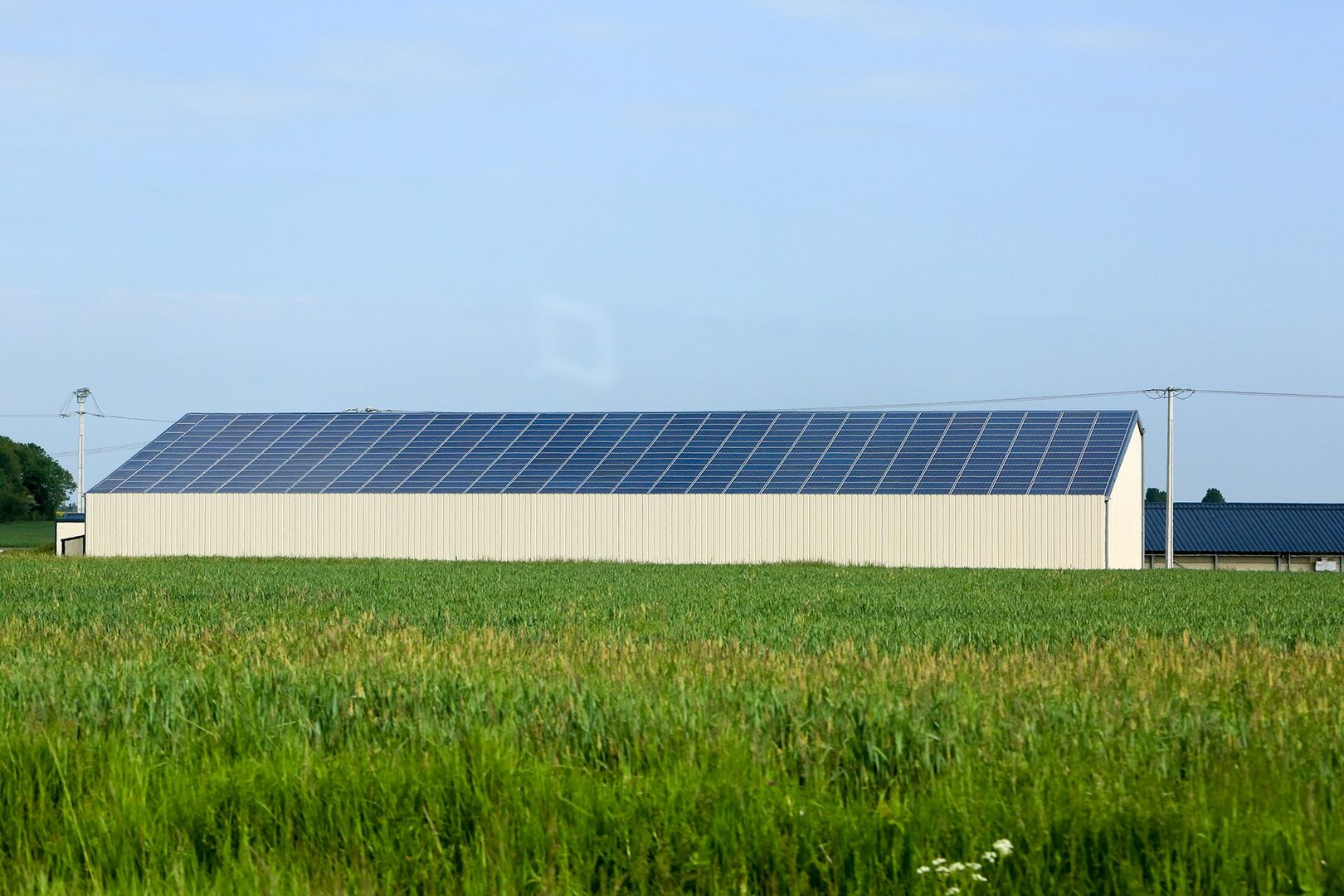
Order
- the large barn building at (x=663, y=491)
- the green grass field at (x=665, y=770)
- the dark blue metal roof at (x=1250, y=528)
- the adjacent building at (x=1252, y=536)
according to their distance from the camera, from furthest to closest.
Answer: the dark blue metal roof at (x=1250, y=528), the adjacent building at (x=1252, y=536), the large barn building at (x=663, y=491), the green grass field at (x=665, y=770)

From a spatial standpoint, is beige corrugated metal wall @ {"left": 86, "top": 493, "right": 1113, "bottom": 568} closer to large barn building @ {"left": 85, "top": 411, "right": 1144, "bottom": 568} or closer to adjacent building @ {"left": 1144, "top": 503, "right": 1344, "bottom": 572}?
large barn building @ {"left": 85, "top": 411, "right": 1144, "bottom": 568}

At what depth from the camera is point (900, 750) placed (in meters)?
6.83

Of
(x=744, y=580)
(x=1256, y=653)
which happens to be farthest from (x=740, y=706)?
(x=744, y=580)

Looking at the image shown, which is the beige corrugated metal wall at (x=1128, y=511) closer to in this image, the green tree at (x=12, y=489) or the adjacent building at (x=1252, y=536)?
the adjacent building at (x=1252, y=536)

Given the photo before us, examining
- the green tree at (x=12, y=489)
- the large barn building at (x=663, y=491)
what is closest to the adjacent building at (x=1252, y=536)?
the large barn building at (x=663, y=491)

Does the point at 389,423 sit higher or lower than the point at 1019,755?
higher

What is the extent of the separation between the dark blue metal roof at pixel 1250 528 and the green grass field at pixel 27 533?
199 ft

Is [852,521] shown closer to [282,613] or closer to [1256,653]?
[282,613]

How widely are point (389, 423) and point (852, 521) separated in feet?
64.7

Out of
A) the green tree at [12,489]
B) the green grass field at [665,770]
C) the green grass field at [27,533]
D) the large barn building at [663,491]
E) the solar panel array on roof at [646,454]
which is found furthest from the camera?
the green tree at [12,489]

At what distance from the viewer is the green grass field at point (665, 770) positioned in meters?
5.50

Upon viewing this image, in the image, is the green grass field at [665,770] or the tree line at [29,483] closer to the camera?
the green grass field at [665,770]

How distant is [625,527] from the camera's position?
45125mm

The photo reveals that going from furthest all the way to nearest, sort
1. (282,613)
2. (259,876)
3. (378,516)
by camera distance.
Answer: (378,516) → (282,613) → (259,876)
